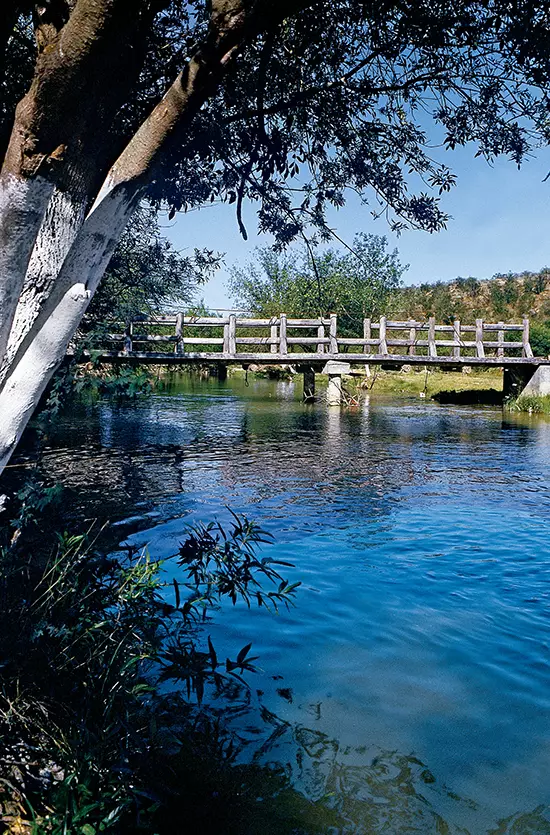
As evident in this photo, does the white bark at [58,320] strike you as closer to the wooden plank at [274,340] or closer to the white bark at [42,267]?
the white bark at [42,267]

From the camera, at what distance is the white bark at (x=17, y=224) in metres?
2.15

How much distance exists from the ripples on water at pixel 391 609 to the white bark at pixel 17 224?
2447mm

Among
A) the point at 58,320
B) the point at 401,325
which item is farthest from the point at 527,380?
the point at 58,320

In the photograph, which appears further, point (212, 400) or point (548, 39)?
point (212, 400)

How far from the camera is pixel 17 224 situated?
7.08 ft

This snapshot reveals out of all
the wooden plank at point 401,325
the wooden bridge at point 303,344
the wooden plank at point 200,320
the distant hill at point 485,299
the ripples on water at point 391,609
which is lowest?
the ripples on water at point 391,609

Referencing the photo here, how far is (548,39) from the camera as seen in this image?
Result: 13.6 ft

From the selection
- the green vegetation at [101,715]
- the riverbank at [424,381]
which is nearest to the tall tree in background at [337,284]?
the riverbank at [424,381]

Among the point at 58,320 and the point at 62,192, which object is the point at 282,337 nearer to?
the point at 58,320

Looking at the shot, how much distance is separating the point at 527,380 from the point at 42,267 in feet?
→ 80.0

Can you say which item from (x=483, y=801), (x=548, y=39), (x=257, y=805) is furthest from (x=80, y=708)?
(x=548, y=39)

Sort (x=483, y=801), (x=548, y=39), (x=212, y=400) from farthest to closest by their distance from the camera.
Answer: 1. (x=212, y=400)
2. (x=548, y=39)
3. (x=483, y=801)

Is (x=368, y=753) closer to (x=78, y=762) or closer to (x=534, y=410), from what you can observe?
(x=78, y=762)

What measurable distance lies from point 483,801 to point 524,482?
322 inches
